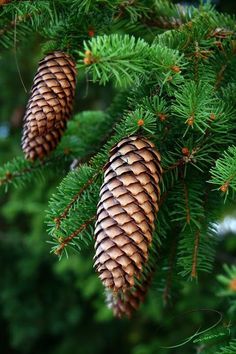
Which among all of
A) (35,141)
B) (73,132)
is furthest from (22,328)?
(35,141)

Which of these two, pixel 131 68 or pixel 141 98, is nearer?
pixel 131 68

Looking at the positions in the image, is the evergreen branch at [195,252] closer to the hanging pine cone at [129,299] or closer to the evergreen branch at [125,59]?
the hanging pine cone at [129,299]

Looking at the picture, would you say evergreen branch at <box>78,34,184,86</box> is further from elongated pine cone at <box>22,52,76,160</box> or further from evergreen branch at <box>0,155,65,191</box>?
evergreen branch at <box>0,155,65,191</box>

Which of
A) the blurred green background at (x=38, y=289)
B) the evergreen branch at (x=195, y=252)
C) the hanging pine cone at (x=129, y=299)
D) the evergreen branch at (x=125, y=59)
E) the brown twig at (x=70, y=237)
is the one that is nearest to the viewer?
the evergreen branch at (x=125, y=59)

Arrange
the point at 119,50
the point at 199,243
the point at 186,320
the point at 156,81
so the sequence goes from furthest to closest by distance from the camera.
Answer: the point at 186,320 < the point at 199,243 < the point at 156,81 < the point at 119,50

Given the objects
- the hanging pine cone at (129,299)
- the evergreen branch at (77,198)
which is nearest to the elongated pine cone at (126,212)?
the evergreen branch at (77,198)

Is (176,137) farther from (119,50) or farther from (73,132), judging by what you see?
(73,132)

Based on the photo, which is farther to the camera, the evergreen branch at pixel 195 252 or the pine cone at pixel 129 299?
the pine cone at pixel 129 299
